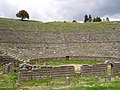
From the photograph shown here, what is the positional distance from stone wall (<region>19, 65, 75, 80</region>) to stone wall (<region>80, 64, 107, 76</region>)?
1.47m

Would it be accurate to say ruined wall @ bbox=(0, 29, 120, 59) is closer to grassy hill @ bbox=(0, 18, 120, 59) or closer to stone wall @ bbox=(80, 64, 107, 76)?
grassy hill @ bbox=(0, 18, 120, 59)

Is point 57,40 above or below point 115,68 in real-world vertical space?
above

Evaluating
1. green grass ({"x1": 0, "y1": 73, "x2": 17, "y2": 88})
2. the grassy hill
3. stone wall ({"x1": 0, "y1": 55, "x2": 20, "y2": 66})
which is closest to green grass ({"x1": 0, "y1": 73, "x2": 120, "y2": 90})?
green grass ({"x1": 0, "y1": 73, "x2": 17, "y2": 88})

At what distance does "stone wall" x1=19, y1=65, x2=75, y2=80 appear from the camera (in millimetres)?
30812

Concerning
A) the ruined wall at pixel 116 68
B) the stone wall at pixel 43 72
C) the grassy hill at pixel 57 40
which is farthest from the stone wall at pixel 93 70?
the grassy hill at pixel 57 40

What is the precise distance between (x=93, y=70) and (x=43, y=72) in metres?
6.30

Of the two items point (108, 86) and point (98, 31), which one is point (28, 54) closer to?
point (98, 31)

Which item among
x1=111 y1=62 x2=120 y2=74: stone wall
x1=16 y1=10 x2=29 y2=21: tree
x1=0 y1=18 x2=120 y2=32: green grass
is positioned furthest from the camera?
x1=16 y1=10 x2=29 y2=21: tree

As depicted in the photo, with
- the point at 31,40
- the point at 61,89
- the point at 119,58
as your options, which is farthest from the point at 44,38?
the point at 61,89

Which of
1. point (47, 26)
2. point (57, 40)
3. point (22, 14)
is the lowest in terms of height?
point (57, 40)

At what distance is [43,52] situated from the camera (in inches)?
2196

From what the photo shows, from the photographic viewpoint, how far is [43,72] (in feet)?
104

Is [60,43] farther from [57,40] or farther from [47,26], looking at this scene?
[47,26]

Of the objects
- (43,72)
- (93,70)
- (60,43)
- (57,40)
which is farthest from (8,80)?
(57,40)
